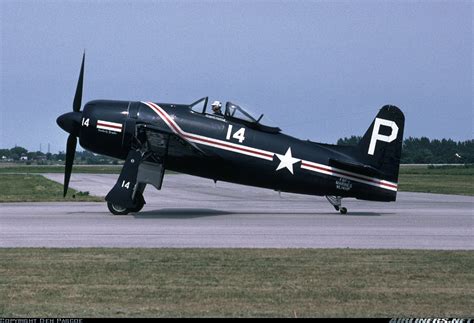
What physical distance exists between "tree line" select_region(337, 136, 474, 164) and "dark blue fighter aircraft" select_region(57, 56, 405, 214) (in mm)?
130501

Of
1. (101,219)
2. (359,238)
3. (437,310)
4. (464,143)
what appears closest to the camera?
(437,310)

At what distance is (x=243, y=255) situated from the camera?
14.4 meters

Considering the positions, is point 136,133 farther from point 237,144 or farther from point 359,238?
Answer: point 359,238

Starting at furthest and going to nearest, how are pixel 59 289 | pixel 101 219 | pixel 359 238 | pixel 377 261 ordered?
pixel 101 219 → pixel 359 238 → pixel 377 261 → pixel 59 289

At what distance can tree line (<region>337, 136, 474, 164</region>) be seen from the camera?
155 metres

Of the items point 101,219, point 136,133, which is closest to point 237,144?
point 136,133

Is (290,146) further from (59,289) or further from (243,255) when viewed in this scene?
(59,289)

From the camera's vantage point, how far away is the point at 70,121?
78.2ft

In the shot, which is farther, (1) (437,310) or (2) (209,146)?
(2) (209,146)

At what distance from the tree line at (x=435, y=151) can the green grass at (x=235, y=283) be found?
140653 mm

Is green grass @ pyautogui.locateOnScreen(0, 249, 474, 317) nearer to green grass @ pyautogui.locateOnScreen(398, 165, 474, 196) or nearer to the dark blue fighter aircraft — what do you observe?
the dark blue fighter aircraft

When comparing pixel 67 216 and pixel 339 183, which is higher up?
pixel 339 183

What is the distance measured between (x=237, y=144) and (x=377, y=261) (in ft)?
33.6

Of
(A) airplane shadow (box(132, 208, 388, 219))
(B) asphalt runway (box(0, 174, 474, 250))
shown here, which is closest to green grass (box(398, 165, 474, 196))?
(B) asphalt runway (box(0, 174, 474, 250))
